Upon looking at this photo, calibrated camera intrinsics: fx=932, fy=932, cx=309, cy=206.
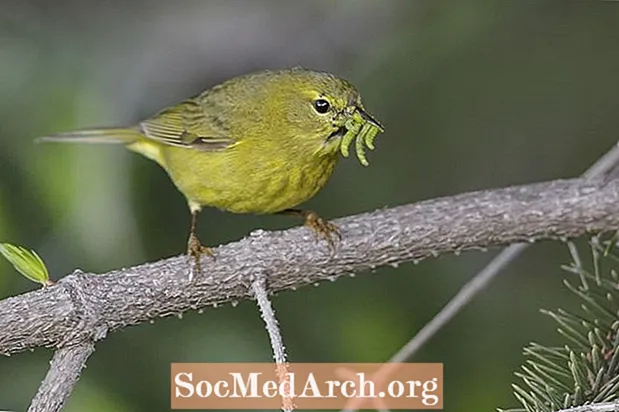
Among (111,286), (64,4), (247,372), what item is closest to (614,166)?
(247,372)

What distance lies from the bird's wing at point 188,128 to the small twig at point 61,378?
1.12ft

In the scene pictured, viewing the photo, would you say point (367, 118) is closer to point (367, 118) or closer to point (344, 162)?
point (367, 118)

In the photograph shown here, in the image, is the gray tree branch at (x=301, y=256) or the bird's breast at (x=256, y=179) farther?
the bird's breast at (x=256, y=179)

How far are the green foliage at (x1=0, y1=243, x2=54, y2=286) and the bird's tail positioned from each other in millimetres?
276

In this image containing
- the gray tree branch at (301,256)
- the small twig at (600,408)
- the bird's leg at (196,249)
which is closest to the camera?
the small twig at (600,408)

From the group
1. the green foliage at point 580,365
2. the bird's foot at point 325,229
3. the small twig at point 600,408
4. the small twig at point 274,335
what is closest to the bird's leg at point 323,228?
the bird's foot at point 325,229

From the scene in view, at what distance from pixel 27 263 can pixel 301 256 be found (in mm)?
300

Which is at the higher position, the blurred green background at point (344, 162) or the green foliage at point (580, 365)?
the blurred green background at point (344, 162)

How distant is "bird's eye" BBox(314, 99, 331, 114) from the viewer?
42.0 inches

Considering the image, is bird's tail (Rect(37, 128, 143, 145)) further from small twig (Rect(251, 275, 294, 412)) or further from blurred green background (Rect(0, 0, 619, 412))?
small twig (Rect(251, 275, 294, 412))

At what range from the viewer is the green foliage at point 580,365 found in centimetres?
85

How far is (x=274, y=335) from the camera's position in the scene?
2.81 ft

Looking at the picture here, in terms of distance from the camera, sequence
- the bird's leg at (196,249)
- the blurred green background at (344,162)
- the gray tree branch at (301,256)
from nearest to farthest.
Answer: the gray tree branch at (301,256) → the bird's leg at (196,249) → the blurred green background at (344,162)

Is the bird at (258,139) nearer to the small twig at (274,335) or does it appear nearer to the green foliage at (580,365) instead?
the small twig at (274,335)
